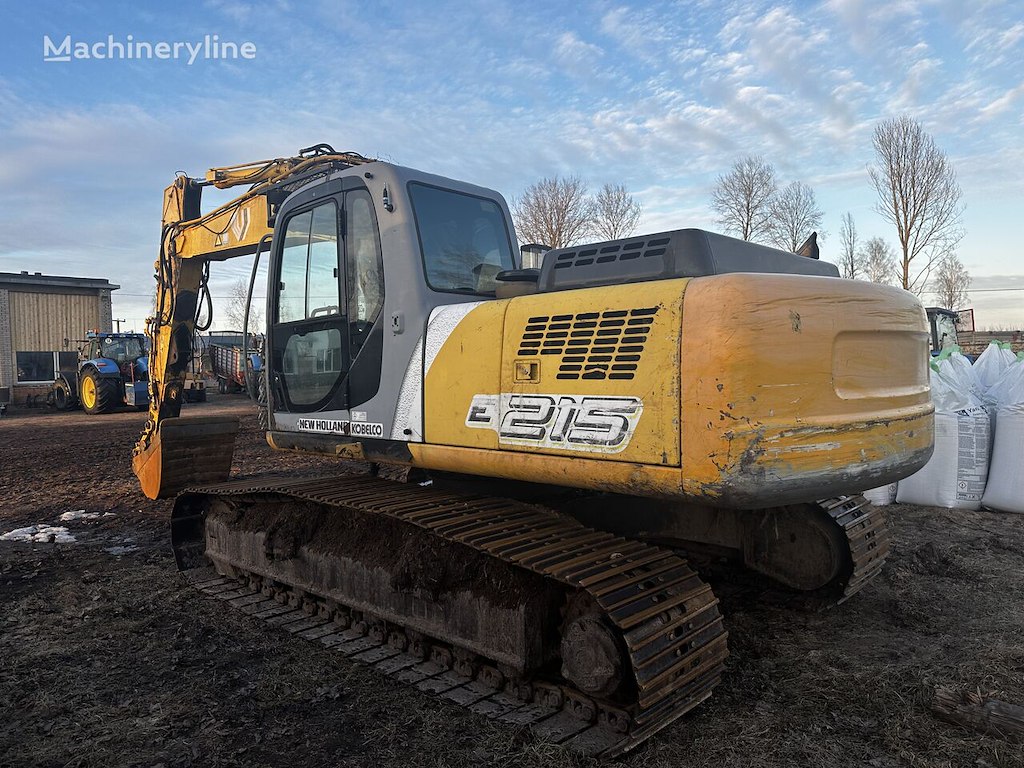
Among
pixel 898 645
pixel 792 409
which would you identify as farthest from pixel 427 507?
pixel 898 645

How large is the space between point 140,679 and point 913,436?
154 inches

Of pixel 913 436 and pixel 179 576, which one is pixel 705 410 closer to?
pixel 913 436

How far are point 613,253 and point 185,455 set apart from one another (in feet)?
15.9

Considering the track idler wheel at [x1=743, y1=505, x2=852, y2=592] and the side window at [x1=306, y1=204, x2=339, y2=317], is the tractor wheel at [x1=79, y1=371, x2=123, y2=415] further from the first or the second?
the track idler wheel at [x1=743, y1=505, x2=852, y2=592]

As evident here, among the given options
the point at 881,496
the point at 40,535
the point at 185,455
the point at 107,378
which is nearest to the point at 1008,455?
the point at 881,496

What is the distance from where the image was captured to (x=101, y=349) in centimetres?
2145

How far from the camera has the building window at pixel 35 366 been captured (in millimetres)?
25969

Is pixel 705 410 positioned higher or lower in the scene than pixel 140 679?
higher

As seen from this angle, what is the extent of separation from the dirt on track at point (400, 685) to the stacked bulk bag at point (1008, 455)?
1.14m

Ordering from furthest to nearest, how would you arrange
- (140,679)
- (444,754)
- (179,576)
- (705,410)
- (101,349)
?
(101,349) < (179,576) < (140,679) < (444,754) < (705,410)

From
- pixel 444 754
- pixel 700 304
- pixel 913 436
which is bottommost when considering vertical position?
pixel 444 754

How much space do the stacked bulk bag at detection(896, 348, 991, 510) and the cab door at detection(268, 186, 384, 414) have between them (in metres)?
5.70

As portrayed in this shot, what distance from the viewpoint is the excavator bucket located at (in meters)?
6.40

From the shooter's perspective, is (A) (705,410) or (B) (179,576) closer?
(A) (705,410)
